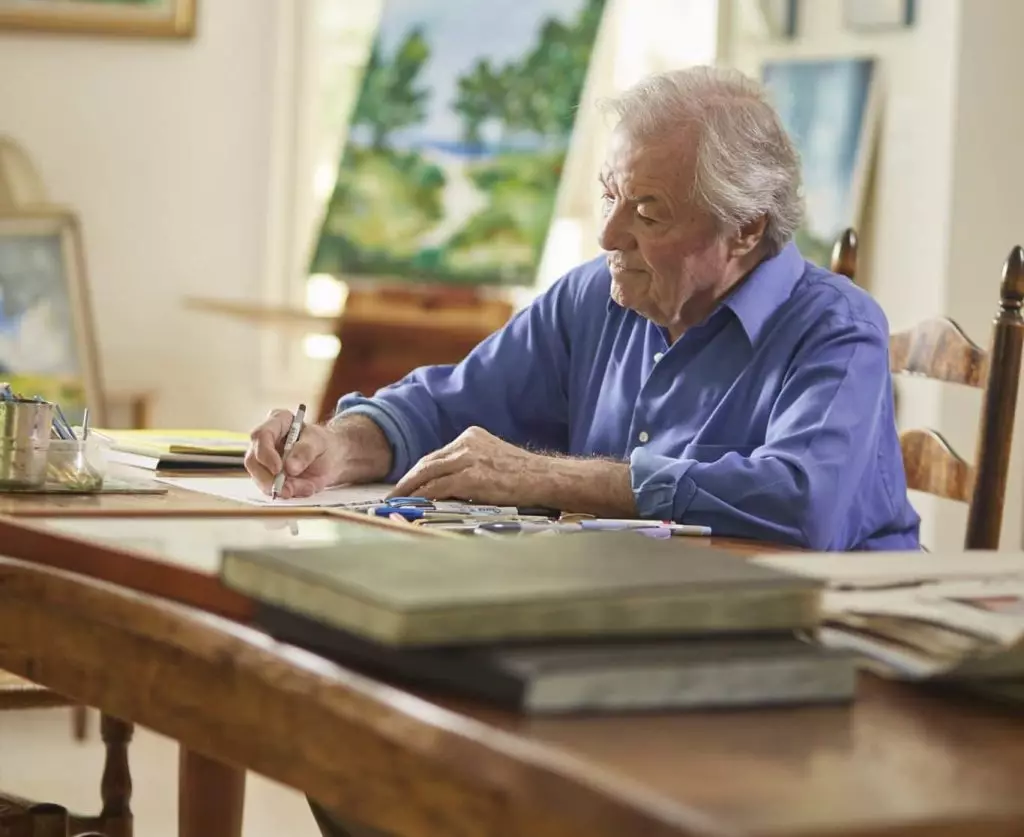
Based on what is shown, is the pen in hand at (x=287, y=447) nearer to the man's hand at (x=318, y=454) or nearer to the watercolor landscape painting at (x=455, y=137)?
the man's hand at (x=318, y=454)

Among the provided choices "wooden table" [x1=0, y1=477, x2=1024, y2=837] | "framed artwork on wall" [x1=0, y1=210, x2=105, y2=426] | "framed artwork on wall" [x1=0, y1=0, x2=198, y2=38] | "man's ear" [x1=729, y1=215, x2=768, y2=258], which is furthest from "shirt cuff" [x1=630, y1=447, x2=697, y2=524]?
"framed artwork on wall" [x1=0, y1=0, x2=198, y2=38]

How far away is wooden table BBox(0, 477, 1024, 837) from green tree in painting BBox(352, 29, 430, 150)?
3587mm

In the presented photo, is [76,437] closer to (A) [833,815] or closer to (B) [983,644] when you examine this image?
(B) [983,644]

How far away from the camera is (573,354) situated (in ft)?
6.92

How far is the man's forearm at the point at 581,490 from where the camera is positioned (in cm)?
157

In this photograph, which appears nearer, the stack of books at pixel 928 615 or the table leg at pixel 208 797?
the stack of books at pixel 928 615

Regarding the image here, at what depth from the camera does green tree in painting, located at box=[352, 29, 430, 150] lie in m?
4.41

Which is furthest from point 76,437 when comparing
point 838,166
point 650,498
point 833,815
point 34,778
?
point 838,166

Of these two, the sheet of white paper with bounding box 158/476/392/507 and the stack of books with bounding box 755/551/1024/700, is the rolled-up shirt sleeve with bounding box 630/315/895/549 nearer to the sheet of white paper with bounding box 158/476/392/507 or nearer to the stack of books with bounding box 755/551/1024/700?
the sheet of white paper with bounding box 158/476/392/507

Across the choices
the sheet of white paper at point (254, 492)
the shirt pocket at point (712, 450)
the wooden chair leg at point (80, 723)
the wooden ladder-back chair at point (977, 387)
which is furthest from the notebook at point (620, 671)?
the wooden chair leg at point (80, 723)

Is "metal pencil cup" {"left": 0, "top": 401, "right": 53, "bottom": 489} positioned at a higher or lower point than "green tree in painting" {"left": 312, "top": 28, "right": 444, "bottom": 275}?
lower

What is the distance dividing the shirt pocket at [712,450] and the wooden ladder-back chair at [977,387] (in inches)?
→ 13.8

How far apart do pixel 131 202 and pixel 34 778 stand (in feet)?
5.93

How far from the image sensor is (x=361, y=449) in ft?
6.07
